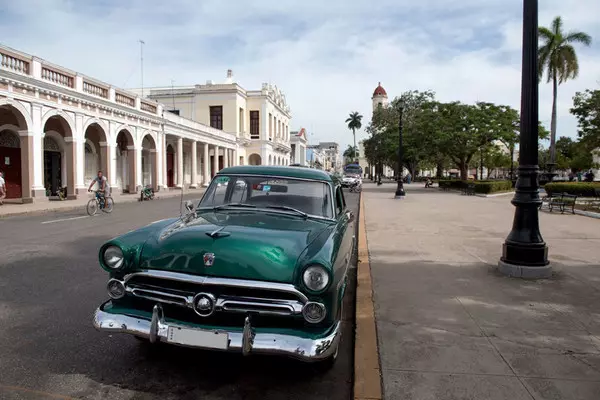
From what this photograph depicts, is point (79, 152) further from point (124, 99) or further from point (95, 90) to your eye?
point (124, 99)

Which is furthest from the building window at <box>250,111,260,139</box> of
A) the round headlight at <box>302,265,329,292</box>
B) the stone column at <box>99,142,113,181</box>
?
the round headlight at <box>302,265,329,292</box>

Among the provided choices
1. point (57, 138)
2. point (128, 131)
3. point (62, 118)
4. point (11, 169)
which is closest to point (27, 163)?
point (11, 169)

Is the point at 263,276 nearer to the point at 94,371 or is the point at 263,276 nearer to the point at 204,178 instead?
the point at 94,371

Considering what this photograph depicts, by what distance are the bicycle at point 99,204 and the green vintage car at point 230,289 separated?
12.8 metres

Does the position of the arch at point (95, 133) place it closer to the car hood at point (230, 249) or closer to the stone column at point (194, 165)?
the stone column at point (194, 165)

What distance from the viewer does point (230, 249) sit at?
301 cm

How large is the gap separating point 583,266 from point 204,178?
4151 centimetres

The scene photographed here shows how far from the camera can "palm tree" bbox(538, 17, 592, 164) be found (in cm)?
3572

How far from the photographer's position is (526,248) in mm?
6055

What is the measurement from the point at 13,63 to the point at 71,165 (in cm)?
585

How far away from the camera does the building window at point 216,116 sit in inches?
2142

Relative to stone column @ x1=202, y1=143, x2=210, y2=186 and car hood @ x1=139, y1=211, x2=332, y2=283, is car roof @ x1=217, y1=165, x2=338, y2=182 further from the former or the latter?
stone column @ x1=202, y1=143, x2=210, y2=186

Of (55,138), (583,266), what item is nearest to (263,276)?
(583,266)

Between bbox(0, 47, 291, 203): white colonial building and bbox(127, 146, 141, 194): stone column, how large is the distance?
2.6 inches
